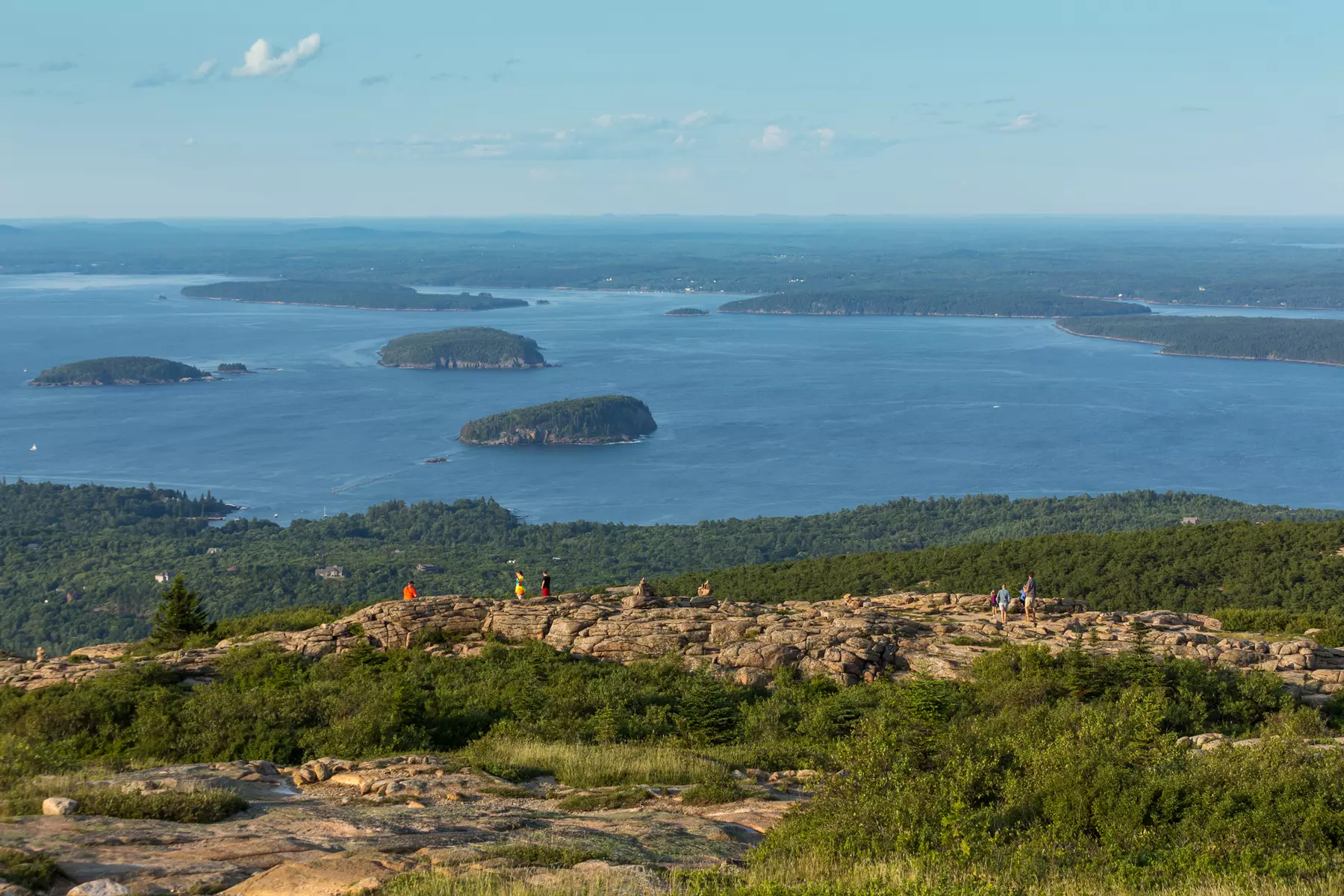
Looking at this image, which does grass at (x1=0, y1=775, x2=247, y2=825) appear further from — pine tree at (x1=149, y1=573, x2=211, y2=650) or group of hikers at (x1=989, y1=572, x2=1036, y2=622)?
group of hikers at (x1=989, y1=572, x2=1036, y2=622)

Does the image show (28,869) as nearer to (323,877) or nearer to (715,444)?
(323,877)

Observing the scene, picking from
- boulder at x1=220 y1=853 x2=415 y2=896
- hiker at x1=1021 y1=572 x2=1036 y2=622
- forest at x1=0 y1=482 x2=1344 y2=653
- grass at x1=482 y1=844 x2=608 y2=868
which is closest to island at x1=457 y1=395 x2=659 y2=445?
forest at x1=0 y1=482 x2=1344 y2=653

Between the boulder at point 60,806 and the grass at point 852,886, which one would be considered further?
the boulder at point 60,806

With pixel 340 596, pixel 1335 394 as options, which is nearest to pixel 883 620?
pixel 340 596

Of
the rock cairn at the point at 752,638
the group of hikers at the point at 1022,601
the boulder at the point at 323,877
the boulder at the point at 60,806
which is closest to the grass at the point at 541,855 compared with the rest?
the boulder at the point at 323,877

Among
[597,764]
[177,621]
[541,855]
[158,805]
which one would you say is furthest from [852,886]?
[177,621]

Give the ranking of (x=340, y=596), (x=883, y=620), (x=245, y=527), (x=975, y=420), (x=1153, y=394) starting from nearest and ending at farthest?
(x=883, y=620), (x=340, y=596), (x=245, y=527), (x=975, y=420), (x=1153, y=394)

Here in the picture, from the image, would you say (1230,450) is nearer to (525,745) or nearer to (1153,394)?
(1153,394)

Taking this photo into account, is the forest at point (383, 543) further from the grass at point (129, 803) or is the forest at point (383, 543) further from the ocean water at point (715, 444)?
the grass at point (129, 803)
